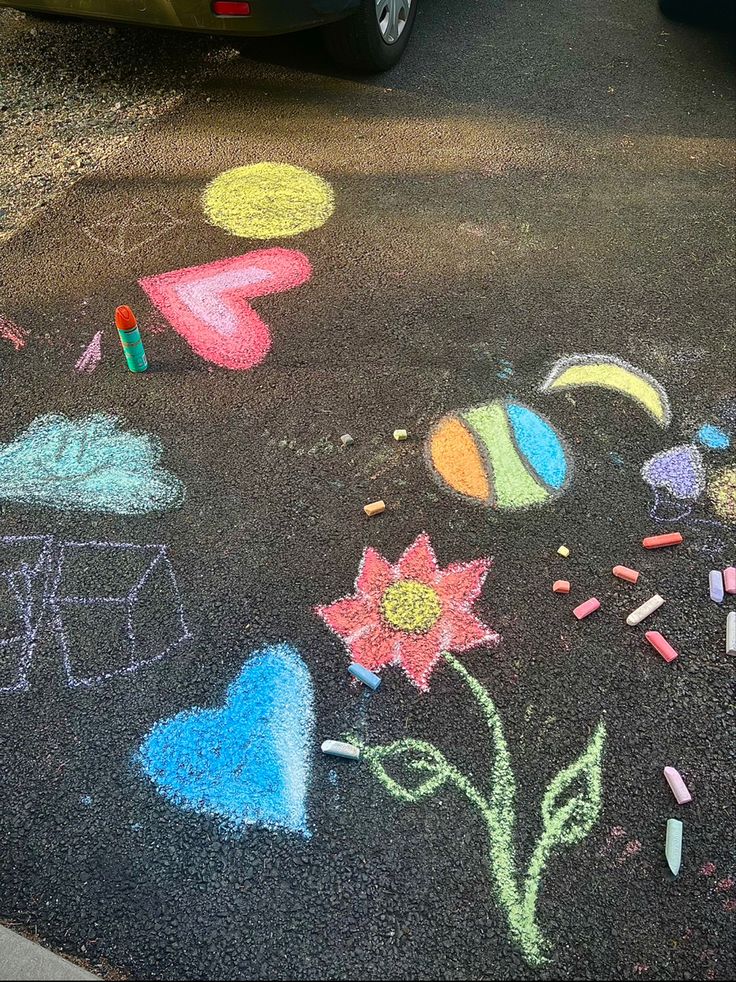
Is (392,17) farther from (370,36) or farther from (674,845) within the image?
(674,845)

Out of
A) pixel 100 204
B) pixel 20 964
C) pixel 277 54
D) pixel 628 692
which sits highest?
pixel 277 54

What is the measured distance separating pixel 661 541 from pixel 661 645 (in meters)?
0.45

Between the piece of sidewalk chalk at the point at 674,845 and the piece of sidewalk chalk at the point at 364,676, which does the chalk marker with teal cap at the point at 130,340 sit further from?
the piece of sidewalk chalk at the point at 674,845

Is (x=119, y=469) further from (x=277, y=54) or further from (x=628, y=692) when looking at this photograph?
(x=277, y=54)

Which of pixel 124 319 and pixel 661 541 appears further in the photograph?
pixel 124 319

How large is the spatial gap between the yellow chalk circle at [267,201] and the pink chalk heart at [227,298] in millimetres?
252

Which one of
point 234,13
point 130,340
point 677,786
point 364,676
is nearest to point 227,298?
point 130,340

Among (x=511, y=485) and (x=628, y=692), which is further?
(x=511, y=485)

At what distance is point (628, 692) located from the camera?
2.43 metres

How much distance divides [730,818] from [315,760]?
4.05 feet

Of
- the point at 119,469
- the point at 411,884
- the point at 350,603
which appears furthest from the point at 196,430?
the point at 411,884

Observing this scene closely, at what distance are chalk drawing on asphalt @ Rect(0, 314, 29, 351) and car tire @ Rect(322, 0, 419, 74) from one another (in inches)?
122

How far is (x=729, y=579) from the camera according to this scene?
2.70 metres

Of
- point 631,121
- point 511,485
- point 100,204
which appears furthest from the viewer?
point 631,121
